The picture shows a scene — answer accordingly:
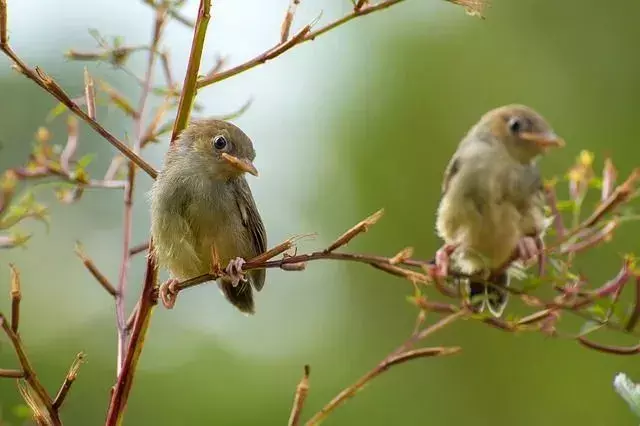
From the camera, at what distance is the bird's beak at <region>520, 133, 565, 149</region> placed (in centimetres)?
208

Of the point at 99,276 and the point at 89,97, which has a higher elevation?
the point at 89,97

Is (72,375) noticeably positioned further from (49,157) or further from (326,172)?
(326,172)

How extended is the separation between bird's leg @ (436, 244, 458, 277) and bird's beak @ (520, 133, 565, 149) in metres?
0.47

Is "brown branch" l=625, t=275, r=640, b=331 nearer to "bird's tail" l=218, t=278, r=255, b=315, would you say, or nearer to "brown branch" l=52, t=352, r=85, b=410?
"brown branch" l=52, t=352, r=85, b=410

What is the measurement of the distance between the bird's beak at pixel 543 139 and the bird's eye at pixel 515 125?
102 mm

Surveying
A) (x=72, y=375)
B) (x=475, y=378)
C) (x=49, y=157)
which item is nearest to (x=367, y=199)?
(x=475, y=378)

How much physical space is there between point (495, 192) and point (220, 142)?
0.64m

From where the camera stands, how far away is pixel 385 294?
24.2ft

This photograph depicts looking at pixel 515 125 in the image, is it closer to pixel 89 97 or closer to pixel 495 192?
pixel 495 192

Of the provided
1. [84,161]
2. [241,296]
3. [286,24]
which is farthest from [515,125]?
[84,161]

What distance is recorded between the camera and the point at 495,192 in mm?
2166

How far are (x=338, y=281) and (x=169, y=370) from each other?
1367mm

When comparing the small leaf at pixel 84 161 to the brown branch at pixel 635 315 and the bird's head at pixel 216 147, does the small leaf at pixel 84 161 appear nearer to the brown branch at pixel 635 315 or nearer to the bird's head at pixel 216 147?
the bird's head at pixel 216 147

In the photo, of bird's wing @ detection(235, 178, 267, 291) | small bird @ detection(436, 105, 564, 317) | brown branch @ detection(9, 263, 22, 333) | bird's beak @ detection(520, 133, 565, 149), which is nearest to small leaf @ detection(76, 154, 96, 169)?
brown branch @ detection(9, 263, 22, 333)
